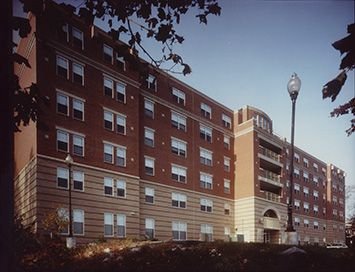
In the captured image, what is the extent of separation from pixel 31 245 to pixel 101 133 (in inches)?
498

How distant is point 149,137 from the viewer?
2536 cm

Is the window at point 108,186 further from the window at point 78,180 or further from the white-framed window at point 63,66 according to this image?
the white-framed window at point 63,66

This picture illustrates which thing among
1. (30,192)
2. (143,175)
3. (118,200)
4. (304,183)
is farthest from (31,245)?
(304,183)

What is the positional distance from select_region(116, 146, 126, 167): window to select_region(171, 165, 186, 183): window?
6774 mm

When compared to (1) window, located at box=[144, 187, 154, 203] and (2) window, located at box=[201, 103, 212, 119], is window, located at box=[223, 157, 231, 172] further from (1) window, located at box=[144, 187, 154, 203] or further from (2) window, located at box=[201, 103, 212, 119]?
(1) window, located at box=[144, 187, 154, 203]

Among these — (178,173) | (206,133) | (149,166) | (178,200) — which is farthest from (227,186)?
(149,166)

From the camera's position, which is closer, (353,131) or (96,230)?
(353,131)

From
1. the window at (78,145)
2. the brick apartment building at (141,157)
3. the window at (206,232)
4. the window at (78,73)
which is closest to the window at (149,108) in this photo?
the brick apartment building at (141,157)

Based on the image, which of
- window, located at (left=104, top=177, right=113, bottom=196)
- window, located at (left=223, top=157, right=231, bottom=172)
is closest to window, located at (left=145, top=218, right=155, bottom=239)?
window, located at (left=104, top=177, right=113, bottom=196)

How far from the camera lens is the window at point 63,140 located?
16078 mm

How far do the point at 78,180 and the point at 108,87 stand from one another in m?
5.93

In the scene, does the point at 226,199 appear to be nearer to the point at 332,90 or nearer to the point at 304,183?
the point at 304,183

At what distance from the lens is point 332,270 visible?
480 cm

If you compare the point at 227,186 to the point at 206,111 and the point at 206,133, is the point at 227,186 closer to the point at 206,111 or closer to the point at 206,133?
the point at 206,133
